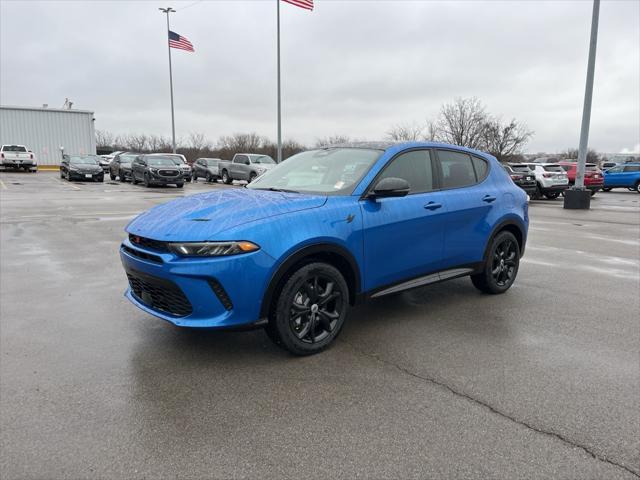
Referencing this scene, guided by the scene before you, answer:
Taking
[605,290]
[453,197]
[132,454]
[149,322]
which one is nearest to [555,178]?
[605,290]

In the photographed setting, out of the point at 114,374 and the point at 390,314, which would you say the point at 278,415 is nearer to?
the point at 114,374

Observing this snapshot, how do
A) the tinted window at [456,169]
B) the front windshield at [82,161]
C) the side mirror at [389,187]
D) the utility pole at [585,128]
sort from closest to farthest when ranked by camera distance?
the side mirror at [389,187] < the tinted window at [456,169] < the utility pole at [585,128] < the front windshield at [82,161]

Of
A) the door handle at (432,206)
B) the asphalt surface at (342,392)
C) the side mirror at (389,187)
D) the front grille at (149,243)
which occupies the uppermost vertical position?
the side mirror at (389,187)

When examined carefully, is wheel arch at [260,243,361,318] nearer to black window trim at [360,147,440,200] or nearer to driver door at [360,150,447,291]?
driver door at [360,150,447,291]

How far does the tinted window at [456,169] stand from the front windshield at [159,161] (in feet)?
75.1

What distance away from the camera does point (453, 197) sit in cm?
482

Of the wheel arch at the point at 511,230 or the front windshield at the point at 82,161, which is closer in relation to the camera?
the wheel arch at the point at 511,230

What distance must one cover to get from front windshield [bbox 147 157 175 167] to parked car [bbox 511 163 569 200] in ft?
57.5

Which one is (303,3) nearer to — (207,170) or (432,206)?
(207,170)

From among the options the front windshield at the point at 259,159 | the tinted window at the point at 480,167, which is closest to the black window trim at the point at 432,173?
the tinted window at the point at 480,167

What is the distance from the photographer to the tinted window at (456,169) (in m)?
4.91

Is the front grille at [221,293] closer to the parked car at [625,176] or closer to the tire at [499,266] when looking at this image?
the tire at [499,266]

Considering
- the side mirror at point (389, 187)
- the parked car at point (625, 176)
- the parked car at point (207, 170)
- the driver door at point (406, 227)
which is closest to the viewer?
the side mirror at point (389, 187)

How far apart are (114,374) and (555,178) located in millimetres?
22809
